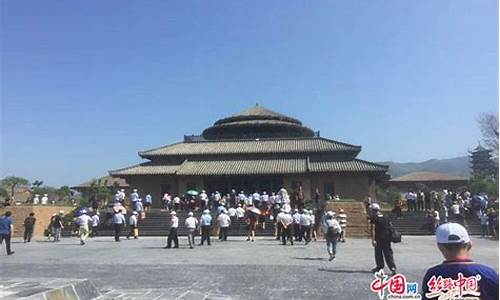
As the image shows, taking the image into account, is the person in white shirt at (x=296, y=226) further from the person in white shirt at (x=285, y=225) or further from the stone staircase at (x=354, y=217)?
the stone staircase at (x=354, y=217)

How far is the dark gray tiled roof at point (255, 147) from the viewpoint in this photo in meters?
39.0

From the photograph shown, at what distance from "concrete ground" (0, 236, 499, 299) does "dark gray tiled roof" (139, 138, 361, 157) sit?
22.1m

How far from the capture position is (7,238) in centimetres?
1633

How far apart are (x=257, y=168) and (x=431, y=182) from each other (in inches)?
1464

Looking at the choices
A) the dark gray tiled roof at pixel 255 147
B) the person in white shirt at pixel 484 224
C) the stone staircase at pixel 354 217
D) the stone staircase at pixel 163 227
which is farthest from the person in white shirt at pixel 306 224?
the dark gray tiled roof at pixel 255 147

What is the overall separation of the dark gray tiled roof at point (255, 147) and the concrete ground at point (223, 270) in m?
22.1

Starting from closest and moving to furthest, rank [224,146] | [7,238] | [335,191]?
[7,238]
[335,191]
[224,146]

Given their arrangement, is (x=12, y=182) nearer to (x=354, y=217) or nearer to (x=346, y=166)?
(x=346, y=166)

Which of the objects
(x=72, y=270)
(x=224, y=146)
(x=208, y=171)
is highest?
(x=224, y=146)

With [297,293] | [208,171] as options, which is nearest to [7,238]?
[297,293]

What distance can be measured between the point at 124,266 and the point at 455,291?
1060cm

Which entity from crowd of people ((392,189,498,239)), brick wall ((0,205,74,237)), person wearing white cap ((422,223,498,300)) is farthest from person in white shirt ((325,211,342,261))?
brick wall ((0,205,74,237))

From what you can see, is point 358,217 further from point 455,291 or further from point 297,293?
point 455,291

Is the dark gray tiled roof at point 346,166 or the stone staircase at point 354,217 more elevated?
the dark gray tiled roof at point 346,166
